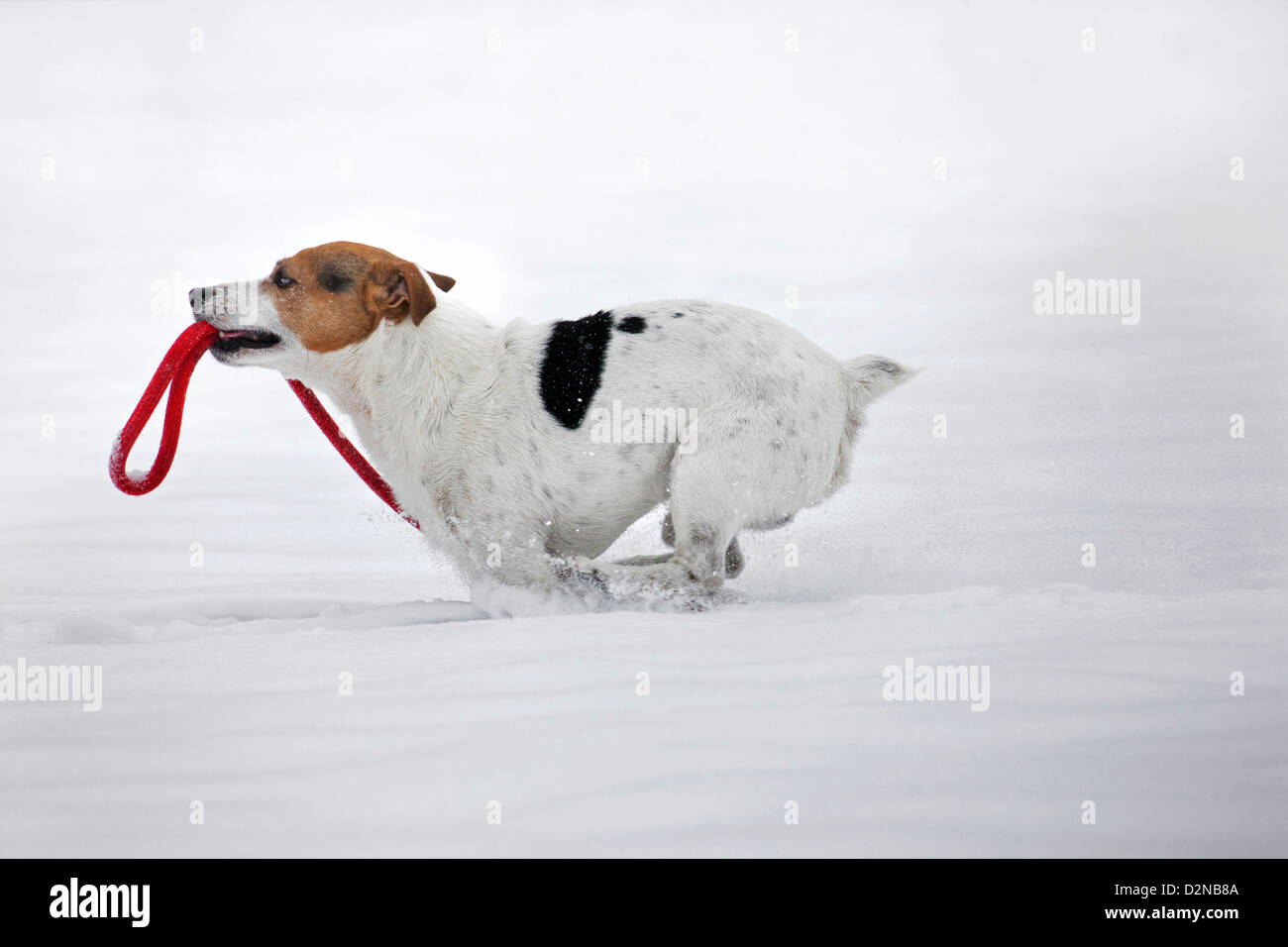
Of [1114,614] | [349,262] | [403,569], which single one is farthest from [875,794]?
[403,569]

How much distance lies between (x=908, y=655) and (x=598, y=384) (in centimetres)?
153

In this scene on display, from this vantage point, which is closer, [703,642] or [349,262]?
[703,642]

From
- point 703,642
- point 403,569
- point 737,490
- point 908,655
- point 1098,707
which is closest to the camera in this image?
point 1098,707

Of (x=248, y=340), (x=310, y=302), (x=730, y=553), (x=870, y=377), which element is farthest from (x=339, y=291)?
(x=870, y=377)

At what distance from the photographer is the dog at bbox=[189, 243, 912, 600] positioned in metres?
3.92

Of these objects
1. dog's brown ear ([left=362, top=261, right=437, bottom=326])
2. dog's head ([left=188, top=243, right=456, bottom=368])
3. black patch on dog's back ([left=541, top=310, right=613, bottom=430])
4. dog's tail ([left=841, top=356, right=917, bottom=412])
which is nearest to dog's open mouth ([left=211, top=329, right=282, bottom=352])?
dog's head ([left=188, top=243, right=456, bottom=368])

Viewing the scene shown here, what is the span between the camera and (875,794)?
7.42 feet

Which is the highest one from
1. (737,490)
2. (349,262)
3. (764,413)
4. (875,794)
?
(349,262)

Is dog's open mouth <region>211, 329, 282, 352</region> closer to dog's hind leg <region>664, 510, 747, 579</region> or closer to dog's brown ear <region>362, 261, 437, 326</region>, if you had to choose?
dog's brown ear <region>362, 261, 437, 326</region>

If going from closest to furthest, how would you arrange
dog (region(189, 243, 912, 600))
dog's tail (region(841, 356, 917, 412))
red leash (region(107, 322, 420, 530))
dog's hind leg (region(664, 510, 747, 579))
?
dog (region(189, 243, 912, 600)), red leash (region(107, 322, 420, 530)), dog's tail (region(841, 356, 917, 412)), dog's hind leg (region(664, 510, 747, 579))

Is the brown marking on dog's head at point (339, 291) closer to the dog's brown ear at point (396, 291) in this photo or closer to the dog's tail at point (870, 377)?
the dog's brown ear at point (396, 291)

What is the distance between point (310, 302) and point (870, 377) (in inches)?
78.2

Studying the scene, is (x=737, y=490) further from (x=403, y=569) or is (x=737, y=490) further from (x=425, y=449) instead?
(x=403, y=569)

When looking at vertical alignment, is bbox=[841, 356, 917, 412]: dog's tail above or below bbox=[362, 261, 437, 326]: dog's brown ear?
below
